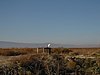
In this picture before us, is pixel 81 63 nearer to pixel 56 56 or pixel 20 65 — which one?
pixel 56 56

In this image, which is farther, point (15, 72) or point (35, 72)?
point (35, 72)

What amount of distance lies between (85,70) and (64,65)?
54.9 inches

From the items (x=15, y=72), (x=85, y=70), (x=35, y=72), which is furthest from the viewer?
(x=85, y=70)

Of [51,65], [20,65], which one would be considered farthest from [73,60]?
[20,65]

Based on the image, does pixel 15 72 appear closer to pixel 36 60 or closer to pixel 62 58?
pixel 36 60

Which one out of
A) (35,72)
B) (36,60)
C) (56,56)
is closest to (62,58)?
(56,56)

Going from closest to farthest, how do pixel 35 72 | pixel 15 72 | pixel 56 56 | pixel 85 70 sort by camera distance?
pixel 15 72 → pixel 35 72 → pixel 85 70 → pixel 56 56

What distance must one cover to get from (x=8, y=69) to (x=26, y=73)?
1047 millimetres

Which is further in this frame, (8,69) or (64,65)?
(64,65)

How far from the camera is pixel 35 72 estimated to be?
63.8ft

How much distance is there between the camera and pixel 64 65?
21.2 meters

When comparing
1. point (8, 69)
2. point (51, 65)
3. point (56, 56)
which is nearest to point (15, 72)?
point (8, 69)

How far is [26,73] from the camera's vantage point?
1872 cm

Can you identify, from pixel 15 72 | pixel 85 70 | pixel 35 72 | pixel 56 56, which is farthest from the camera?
pixel 56 56
